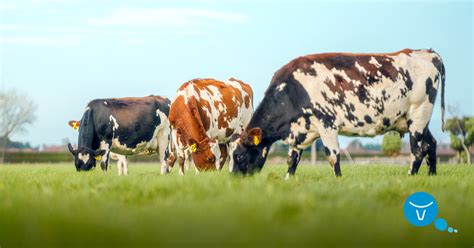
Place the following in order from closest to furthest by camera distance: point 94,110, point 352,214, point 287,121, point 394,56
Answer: point 352,214 < point 287,121 < point 394,56 < point 94,110

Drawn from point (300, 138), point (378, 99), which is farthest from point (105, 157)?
point (378, 99)

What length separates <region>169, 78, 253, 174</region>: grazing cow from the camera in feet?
46.8

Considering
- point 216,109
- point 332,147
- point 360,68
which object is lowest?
point 332,147

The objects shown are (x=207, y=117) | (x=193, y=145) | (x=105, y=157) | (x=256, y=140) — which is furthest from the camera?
(x=105, y=157)

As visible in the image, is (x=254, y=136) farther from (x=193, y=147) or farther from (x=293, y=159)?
(x=193, y=147)

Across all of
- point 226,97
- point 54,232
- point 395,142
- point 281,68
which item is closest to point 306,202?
point 54,232

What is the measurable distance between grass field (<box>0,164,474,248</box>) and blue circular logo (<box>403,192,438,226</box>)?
93 mm

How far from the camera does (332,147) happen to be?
12.5 metres

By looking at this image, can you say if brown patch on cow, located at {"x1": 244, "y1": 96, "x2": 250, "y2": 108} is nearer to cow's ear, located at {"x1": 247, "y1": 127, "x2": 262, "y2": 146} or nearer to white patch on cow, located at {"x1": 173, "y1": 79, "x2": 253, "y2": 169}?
white patch on cow, located at {"x1": 173, "y1": 79, "x2": 253, "y2": 169}

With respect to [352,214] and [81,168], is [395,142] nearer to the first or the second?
[81,168]

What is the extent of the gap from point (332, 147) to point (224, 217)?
737 cm

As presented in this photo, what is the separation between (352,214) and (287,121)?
23.0ft

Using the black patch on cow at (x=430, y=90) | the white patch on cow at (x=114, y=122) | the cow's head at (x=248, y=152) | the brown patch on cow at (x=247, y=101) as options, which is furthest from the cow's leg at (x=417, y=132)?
the white patch on cow at (x=114, y=122)

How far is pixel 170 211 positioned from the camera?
19.6 ft
